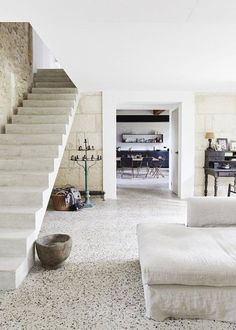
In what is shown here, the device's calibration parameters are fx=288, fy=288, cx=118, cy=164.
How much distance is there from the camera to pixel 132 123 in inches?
584

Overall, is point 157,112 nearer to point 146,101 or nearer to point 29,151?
point 146,101

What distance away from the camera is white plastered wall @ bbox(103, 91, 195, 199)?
656 centimetres

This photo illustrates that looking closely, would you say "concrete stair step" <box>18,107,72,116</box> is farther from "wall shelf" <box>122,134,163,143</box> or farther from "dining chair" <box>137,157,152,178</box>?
"wall shelf" <box>122,134,163,143</box>

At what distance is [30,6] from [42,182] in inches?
84.7

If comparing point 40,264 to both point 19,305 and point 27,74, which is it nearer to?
point 19,305

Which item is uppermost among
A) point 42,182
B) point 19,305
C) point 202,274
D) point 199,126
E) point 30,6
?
point 30,6

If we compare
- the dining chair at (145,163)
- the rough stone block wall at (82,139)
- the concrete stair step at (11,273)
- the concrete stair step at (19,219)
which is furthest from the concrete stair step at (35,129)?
the dining chair at (145,163)

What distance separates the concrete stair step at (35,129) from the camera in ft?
17.1

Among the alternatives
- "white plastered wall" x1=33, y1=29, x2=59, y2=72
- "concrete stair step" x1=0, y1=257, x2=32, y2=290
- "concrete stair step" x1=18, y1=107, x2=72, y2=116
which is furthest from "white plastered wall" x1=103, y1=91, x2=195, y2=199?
"concrete stair step" x1=0, y1=257, x2=32, y2=290

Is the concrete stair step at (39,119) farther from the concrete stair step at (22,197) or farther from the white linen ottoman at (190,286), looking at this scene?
the white linen ottoman at (190,286)

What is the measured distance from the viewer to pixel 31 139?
4.95 m

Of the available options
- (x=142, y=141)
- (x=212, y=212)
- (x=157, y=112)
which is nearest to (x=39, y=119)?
(x=212, y=212)

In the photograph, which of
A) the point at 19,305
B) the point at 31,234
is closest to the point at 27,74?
the point at 31,234

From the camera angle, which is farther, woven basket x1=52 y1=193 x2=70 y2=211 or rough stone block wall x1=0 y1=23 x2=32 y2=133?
woven basket x1=52 y1=193 x2=70 y2=211
